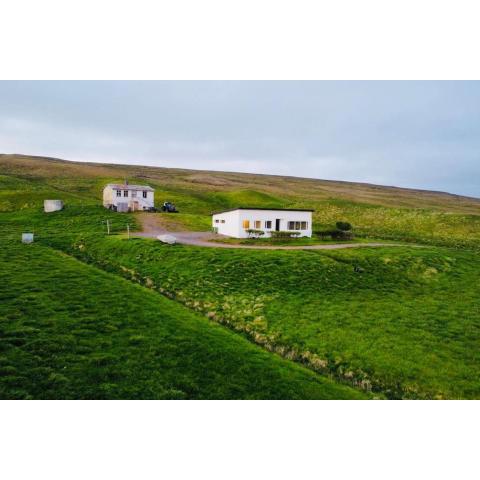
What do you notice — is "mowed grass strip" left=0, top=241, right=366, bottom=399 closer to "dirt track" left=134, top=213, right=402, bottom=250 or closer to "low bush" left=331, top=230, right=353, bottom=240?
"dirt track" left=134, top=213, right=402, bottom=250

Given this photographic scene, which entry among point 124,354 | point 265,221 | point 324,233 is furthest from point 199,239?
point 124,354

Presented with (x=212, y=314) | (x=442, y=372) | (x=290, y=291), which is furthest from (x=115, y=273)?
(x=442, y=372)

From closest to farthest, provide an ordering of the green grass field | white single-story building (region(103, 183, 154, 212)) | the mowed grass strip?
the mowed grass strip
the green grass field
white single-story building (region(103, 183, 154, 212))

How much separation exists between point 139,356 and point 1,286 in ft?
41.7

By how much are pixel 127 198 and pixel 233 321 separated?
48.6 metres

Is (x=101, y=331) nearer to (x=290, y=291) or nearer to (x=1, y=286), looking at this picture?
(x=1, y=286)

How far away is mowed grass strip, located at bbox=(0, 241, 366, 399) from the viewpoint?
42.6 feet

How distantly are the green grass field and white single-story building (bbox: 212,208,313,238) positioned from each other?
10.3m

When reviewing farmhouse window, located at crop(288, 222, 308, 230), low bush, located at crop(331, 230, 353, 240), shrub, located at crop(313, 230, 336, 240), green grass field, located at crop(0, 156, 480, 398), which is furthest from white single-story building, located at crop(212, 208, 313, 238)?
green grass field, located at crop(0, 156, 480, 398)

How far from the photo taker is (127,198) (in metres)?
63.5

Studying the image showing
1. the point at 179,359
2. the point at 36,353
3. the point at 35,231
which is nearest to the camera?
the point at 36,353

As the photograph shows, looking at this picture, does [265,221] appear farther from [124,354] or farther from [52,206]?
[52,206]

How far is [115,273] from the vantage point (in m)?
28.5

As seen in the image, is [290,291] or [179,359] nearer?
[179,359]
